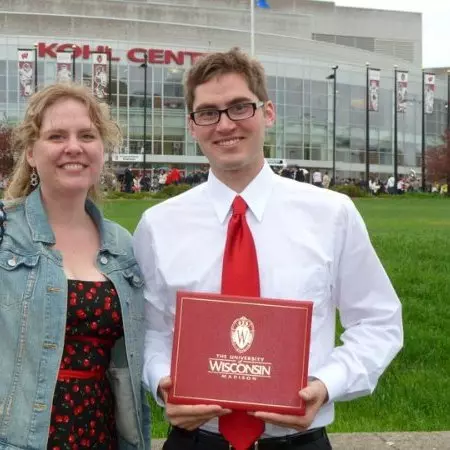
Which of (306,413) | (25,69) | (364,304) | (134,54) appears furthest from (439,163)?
(306,413)

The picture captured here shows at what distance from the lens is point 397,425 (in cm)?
591

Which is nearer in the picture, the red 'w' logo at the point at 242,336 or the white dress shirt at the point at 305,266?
the red 'w' logo at the point at 242,336

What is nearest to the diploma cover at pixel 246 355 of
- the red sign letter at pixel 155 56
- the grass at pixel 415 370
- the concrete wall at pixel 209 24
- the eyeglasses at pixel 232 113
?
the eyeglasses at pixel 232 113

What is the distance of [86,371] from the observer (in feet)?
10.3

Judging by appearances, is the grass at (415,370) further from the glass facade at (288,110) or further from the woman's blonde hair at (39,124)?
the glass facade at (288,110)

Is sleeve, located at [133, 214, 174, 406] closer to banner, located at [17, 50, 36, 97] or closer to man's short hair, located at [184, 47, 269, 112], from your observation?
man's short hair, located at [184, 47, 269, 112]

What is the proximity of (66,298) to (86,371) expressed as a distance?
0.29 m

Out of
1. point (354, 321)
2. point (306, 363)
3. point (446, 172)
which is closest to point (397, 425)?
point (354, 321)

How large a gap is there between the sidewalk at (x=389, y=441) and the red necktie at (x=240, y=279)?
1812mm

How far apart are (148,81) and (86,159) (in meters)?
64.6

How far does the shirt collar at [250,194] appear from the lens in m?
3.16

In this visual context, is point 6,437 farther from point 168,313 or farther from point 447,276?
point 447,276

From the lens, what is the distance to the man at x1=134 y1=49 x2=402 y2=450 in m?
3.06

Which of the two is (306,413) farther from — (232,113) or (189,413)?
(232,113)
